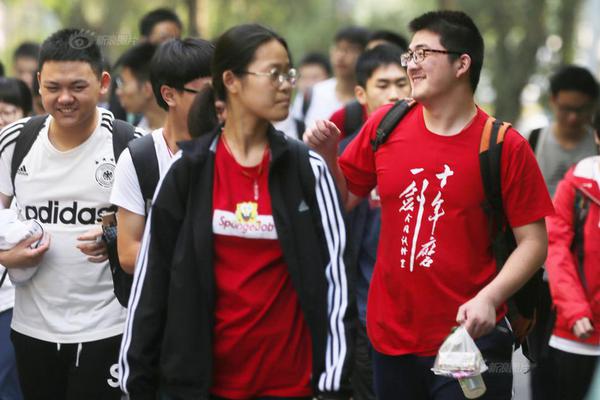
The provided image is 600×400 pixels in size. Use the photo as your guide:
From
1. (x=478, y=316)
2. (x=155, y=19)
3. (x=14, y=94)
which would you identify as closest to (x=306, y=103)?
(x=155, y=19)

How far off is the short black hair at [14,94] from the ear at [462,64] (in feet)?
11.4

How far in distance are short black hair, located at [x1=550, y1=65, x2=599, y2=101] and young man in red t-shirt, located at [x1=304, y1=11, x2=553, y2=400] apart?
3.31m

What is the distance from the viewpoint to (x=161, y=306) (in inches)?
173

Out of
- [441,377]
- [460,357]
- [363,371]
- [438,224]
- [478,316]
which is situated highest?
[438,224]

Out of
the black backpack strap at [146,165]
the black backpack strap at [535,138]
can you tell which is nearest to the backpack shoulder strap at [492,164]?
the black backpack strap at [146,165]

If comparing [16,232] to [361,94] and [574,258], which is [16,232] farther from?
[361,94]

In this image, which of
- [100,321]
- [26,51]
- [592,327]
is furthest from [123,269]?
[26,51]

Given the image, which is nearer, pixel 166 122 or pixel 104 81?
pixel 166 122

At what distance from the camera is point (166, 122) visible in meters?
5.58

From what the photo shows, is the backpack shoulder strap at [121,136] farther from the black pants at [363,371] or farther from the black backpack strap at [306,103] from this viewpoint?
the black backpack strap at [306,103]

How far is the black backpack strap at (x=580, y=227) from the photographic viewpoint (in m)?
6.20

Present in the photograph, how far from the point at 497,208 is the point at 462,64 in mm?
667

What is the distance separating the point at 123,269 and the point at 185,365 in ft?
3.17

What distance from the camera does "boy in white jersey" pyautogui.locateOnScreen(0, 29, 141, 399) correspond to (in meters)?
5.52
